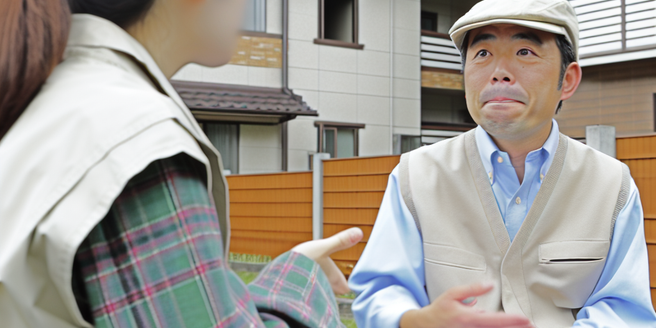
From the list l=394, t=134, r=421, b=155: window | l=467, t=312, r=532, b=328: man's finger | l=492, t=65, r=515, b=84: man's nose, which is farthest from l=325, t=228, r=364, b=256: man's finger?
l=394, t=134, r=421, b=155: window

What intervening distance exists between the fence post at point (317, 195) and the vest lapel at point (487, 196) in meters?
5.50

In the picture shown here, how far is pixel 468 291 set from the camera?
1.23 meters

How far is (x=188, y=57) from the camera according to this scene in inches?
37.5

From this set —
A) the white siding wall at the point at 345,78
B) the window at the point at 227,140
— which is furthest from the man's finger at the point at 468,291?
the white siding wall at the point at 345,78

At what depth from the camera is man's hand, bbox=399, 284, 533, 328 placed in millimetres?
1223

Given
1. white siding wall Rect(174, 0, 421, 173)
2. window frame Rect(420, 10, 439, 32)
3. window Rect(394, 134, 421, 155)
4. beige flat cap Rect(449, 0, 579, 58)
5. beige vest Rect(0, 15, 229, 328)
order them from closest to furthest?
1. beige vest Rect(0, 15, 229, 328)
2. beige flat cap Rect(449, 0, 579, 58)
3. white siding wall Rect(174, 0, 421, 173)
4. window Rect(394, 134, 421, 155)
5. window frame Rect(420, 10, 439, 32)

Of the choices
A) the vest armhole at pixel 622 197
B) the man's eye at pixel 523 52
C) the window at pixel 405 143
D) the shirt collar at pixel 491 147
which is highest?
the window at pixel 405 143

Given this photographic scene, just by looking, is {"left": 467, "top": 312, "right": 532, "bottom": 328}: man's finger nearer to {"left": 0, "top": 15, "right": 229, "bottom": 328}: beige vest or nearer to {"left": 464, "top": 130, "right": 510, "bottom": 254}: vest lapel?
{"left": 464, "top": 130, "right": 510, "bottom": 254}: vest lapel

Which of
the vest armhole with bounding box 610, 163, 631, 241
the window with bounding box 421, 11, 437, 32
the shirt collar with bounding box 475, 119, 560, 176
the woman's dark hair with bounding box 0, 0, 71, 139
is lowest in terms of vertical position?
the vest armhole with bounding box 610, 163, 631, 241

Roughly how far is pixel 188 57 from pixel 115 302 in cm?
42

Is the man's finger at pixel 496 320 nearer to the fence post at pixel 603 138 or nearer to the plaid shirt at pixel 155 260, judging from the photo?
the plaid shirt at pixel 155 260

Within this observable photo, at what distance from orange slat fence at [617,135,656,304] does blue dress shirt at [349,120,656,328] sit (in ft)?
9.74

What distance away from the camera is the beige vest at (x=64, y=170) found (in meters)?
0.66

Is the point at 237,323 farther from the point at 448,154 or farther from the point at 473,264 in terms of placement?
the point at 448,154
